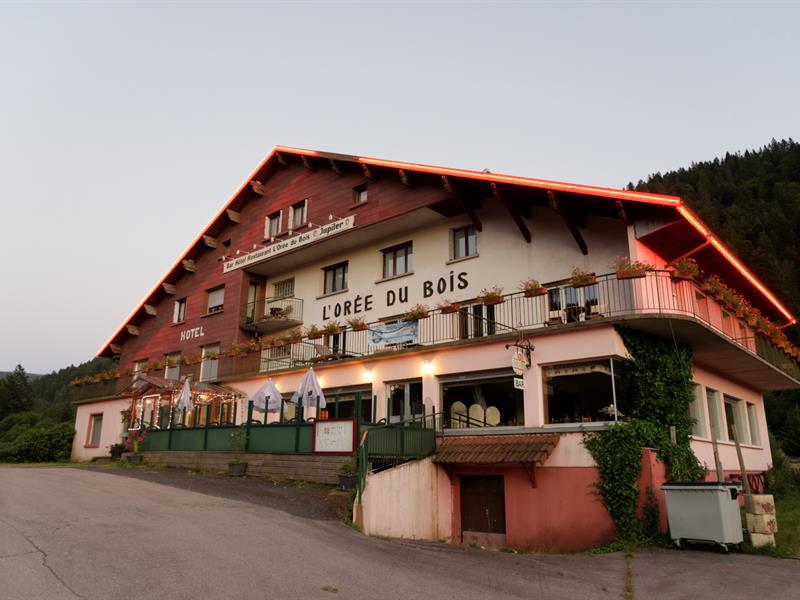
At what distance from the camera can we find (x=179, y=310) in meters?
32.0

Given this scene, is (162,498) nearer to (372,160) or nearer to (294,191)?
(372,160)

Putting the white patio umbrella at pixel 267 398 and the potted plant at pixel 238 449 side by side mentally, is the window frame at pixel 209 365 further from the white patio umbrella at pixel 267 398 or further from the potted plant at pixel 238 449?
the white patio umbrella at pixel 267 398

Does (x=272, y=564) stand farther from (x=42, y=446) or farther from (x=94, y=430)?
(x=42, y=446)

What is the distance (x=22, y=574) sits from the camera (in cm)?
720

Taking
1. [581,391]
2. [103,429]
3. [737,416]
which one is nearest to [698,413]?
[581,391]

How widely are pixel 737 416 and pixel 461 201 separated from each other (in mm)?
12188

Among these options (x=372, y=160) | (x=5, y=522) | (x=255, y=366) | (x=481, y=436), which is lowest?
(x=5, y=522)

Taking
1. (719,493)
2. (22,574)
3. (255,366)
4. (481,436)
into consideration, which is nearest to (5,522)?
(22,574)

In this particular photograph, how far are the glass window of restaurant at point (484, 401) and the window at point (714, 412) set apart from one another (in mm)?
5997

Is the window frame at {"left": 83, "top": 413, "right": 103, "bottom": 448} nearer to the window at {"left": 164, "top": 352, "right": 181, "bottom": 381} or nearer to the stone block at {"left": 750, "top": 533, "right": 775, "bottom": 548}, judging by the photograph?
the window at {"left": 164, "top": 352, "right": 181, "bottom": 381}

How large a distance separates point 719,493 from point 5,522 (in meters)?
12.0

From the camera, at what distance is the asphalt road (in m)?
7.28

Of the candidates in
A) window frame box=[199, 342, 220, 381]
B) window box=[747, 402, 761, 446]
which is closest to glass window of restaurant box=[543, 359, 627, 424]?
window box=[747, 402, 761, 446]

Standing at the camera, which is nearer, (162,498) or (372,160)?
(162,498)
